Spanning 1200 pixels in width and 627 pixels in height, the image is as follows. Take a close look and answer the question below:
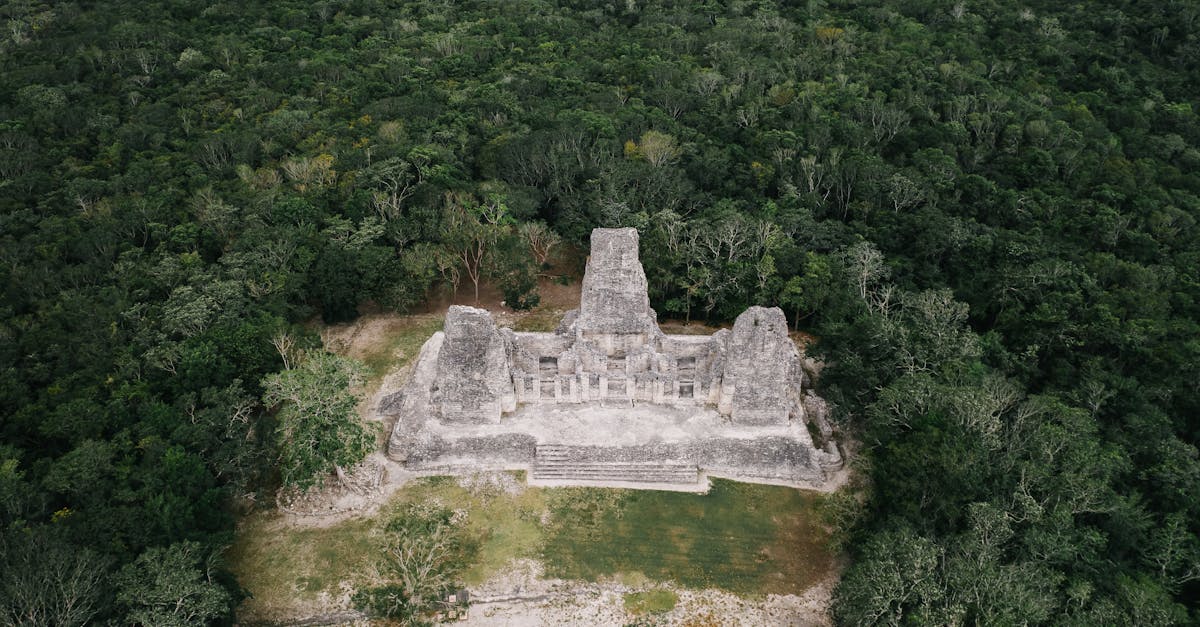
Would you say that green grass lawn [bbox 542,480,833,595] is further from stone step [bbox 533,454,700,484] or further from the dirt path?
stone step [bbox 533,454,700,484]

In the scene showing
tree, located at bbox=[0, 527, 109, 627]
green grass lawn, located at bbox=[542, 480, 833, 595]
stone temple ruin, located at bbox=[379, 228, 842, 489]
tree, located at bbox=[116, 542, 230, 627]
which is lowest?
green grass lawn, located at bbox=[542, 480, 833, 595]

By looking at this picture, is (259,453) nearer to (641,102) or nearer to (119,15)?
(641,102)

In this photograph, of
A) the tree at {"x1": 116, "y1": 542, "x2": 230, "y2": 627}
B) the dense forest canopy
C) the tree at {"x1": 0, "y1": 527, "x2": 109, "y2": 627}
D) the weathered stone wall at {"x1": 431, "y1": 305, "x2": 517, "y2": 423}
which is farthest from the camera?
the weathered stone wall at {"x1": 431, "y1": 305, "x2": 517, "y2": 423}

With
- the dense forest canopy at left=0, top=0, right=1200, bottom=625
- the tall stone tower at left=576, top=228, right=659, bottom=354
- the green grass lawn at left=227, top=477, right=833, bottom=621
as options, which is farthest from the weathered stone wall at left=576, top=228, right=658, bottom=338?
the dense forest canopy at left=0, top=0, right=1200, bottom=625

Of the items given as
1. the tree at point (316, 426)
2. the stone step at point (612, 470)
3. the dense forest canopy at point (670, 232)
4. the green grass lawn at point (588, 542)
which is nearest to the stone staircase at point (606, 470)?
the stone step at point (612, 470)

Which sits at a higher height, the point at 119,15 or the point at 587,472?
the point at 119,15

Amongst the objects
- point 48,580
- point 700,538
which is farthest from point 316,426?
point 700,538

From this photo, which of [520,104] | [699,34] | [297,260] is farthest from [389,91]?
[699,34]
